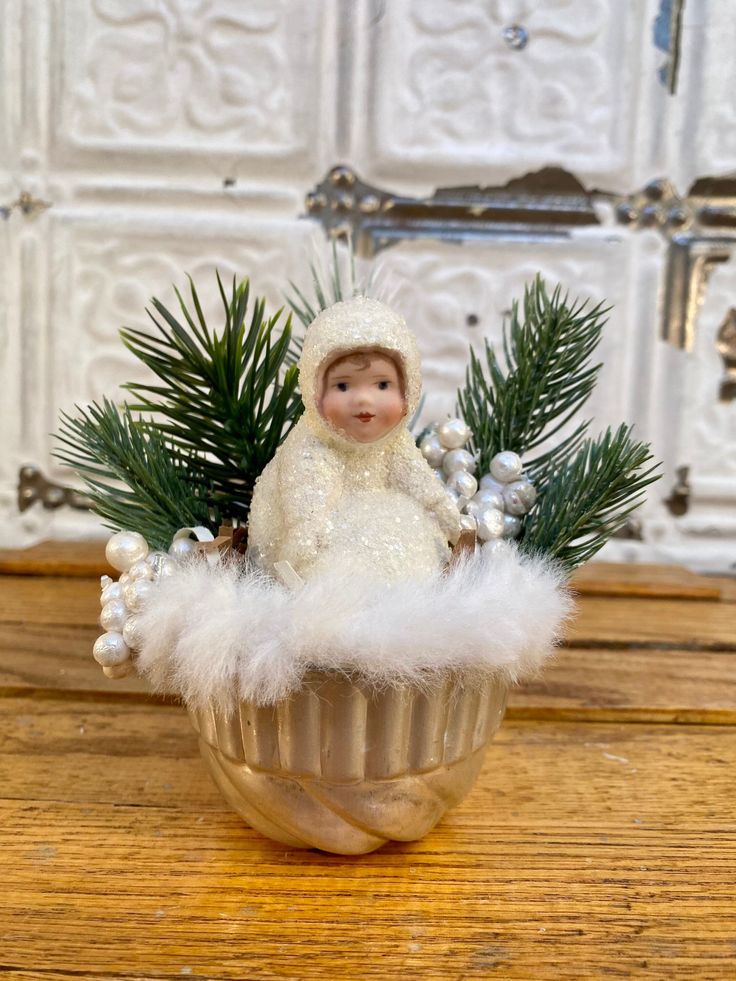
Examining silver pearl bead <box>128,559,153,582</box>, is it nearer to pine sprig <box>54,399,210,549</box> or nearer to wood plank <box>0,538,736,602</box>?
pine sprig <box>54,399,210,549</box>

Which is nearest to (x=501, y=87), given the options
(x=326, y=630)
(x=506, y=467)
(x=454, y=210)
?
(x=454, y=210)

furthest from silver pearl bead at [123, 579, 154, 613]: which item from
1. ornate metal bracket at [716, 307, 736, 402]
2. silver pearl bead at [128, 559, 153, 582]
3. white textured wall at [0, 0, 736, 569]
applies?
ornate metal bracket at [716, 307, 736, 402]

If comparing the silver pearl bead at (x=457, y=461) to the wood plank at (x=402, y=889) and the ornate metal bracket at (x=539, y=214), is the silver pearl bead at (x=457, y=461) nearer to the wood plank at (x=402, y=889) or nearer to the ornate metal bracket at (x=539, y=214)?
the wood plank at (x=402, y=889)

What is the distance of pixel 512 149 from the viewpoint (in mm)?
1099

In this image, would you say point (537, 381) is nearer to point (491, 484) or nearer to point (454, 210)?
point (491, 484)

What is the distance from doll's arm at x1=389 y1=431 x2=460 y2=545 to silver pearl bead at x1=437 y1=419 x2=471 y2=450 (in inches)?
2.5

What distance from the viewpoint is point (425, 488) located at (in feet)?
1.78

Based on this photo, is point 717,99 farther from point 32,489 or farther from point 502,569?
point 32,489

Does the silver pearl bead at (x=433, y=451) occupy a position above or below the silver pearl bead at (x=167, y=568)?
above

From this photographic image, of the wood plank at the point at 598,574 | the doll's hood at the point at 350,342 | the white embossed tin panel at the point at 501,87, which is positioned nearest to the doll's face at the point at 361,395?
the doll's hood at the point at 350,342

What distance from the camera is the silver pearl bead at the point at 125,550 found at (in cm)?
50

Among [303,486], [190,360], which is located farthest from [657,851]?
[190,360]

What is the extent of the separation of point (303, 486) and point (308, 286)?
611 mm

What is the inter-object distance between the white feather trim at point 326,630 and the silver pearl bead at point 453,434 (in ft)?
0.50
